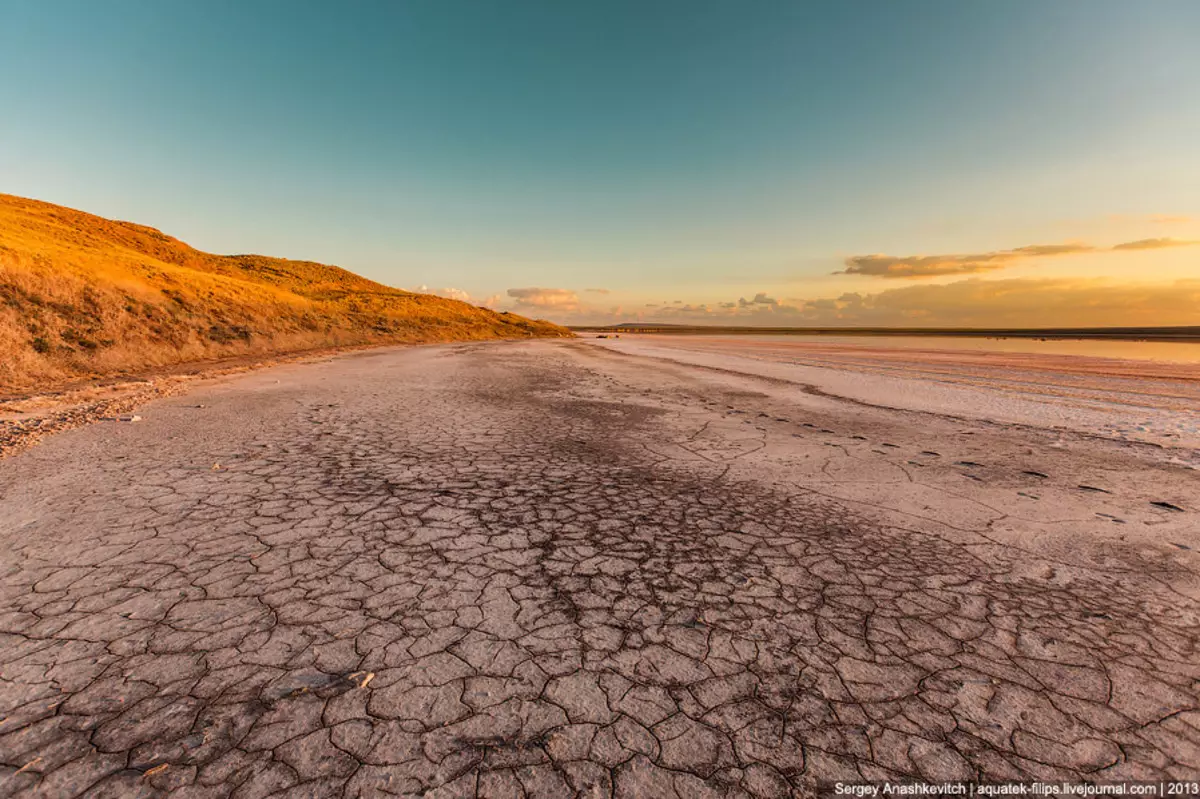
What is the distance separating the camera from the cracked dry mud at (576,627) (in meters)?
1.72

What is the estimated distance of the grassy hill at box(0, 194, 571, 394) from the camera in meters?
13.0

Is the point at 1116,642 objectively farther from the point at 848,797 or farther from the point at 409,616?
the point at 409,616

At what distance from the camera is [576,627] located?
251cm

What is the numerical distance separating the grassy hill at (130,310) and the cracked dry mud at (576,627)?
11.0 metres

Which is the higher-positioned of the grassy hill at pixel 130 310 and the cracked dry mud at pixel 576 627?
the grassy hill at pixel 130 310

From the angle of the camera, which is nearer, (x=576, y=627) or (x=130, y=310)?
(x=576, y=627)

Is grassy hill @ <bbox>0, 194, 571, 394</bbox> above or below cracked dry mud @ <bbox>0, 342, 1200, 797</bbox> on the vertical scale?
above

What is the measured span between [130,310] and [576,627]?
77.7ft

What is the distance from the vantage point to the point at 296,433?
6590 mm

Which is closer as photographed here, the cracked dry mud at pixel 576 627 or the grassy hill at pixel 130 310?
the cracked dry mud at pixel 576 627

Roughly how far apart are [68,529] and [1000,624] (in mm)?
6165

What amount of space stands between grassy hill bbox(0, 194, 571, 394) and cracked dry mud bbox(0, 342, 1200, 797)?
435 inches

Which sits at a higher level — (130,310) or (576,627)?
(130,310)

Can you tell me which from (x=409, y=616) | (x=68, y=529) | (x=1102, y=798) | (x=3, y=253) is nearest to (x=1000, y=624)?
(x=1102, y=798)
